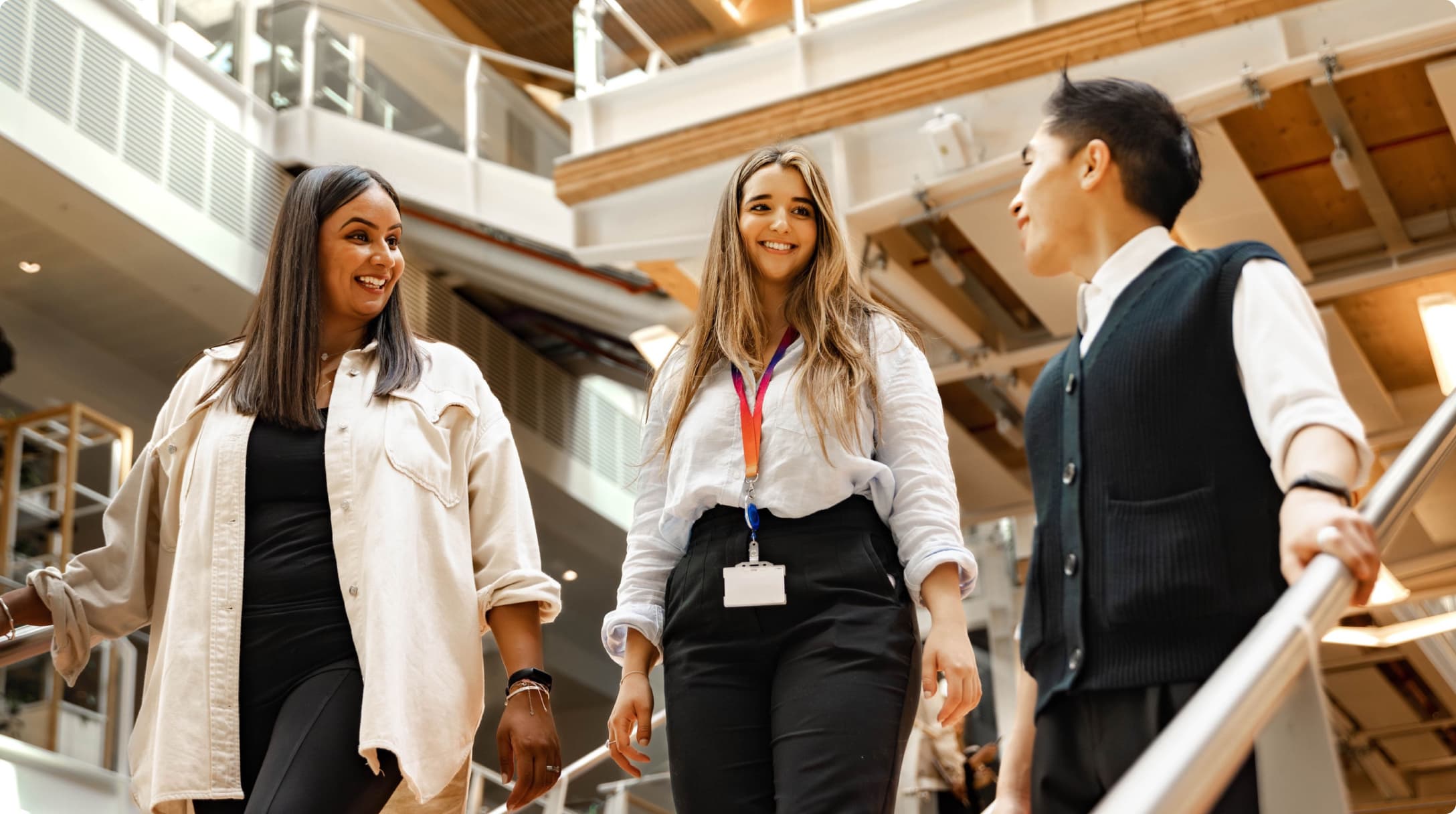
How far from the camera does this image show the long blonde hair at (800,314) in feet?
8.57

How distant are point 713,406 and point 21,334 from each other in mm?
Result: 10262

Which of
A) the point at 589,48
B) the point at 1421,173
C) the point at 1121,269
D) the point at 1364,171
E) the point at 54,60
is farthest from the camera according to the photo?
the point at 54,60

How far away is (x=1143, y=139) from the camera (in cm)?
234

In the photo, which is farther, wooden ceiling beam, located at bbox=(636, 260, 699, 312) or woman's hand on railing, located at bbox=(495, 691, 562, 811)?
wooden ceiling beam, located at bbox=(636, 260, 699, 312)

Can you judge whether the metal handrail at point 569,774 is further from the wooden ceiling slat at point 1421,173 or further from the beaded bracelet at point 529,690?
the wooden ceiling slat at point 1421,173

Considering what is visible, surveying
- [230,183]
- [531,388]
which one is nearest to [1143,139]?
[230,183]

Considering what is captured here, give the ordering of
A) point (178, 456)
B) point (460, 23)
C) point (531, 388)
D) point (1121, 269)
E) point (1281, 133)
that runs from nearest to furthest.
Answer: point (1121, 269), point (178, 456), point (1281, 133), point (531, 388), point (460, 23)

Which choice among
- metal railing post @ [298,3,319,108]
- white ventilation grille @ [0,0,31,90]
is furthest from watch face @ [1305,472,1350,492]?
metal railing post @ [298,3,319,108]

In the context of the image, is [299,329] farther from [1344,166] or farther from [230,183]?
[230,183]

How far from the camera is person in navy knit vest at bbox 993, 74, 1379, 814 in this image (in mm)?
1870

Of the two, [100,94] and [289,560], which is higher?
[100,94]

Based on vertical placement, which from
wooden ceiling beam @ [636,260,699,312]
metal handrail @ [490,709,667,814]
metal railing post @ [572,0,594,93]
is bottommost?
metal handrail @ [490,709,667,814]

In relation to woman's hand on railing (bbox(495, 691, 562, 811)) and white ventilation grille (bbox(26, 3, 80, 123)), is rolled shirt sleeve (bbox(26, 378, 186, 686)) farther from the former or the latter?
white ventilation grille (bbox(26, 3, 80, 123))

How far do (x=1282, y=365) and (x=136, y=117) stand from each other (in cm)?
974
